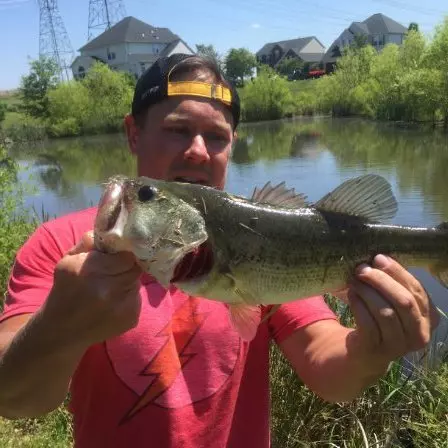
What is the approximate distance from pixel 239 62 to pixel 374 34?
92.0 ft

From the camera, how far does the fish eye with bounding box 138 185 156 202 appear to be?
1644 millimetres

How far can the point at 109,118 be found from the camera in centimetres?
5544

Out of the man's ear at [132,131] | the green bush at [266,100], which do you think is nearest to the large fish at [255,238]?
the man's ear at [132,131]

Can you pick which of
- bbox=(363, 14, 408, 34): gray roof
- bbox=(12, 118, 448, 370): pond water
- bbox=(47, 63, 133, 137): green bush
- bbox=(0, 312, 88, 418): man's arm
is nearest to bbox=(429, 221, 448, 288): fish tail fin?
bbox=(0, 312, 88, 418): man's arm

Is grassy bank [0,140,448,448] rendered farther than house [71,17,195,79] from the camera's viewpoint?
No

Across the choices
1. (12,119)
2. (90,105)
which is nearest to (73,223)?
(90,105)

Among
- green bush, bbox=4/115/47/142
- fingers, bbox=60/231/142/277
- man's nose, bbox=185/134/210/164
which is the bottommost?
green bush, bbox=4/115/47/142

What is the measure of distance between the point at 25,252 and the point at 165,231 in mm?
816

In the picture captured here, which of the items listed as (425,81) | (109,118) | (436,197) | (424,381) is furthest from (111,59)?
(424,381)

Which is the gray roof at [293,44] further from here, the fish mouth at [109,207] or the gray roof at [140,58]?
the fish mouth at [109,207]

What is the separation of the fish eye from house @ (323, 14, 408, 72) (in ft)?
333

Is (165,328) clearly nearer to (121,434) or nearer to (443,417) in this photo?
(121,434)

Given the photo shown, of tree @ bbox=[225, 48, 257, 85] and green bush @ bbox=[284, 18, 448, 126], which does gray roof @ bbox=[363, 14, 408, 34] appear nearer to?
tree @ bbox=[225, 48, 257, 85]

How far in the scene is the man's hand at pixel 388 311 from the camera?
184 cm
